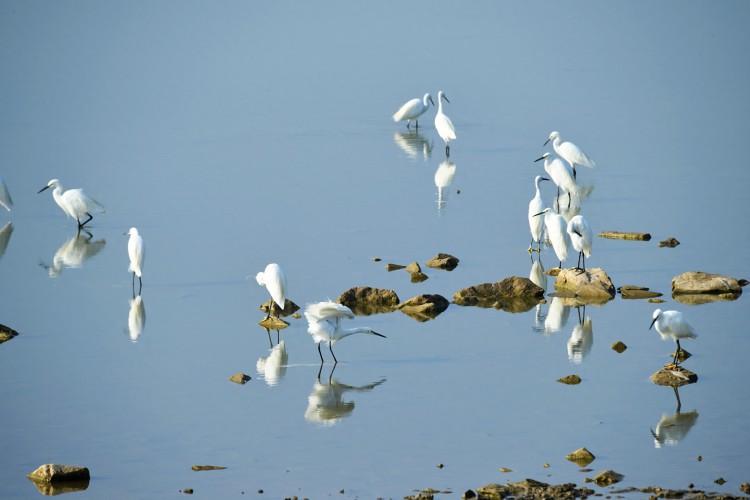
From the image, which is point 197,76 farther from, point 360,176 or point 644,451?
point 644,451

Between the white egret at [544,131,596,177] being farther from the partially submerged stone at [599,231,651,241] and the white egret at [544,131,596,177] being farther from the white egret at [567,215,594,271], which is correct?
the white egret at [567,215,594,271]

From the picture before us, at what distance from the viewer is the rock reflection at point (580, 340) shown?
12133 mm

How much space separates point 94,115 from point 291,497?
21.4 m

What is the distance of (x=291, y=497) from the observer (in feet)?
29.2

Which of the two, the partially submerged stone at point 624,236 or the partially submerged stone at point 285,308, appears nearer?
the partially submerged stone at point 285,308

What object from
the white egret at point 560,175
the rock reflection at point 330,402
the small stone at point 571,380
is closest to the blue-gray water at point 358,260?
the rock reflection at point 330,402

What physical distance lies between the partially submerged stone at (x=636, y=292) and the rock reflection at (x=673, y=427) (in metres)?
3.46

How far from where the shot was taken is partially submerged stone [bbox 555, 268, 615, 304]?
45.9 ft

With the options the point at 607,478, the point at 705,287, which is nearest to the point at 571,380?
the point at 607,478

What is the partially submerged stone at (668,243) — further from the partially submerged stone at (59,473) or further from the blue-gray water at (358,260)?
the partially submerged stone at (59,473)

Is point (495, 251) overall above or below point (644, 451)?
above

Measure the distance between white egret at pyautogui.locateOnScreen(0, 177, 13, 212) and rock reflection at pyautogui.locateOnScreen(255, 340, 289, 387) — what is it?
8001 mm

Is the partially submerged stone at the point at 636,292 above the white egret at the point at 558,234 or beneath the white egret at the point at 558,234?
beneath

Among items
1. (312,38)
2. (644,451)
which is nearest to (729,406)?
(644,451)
